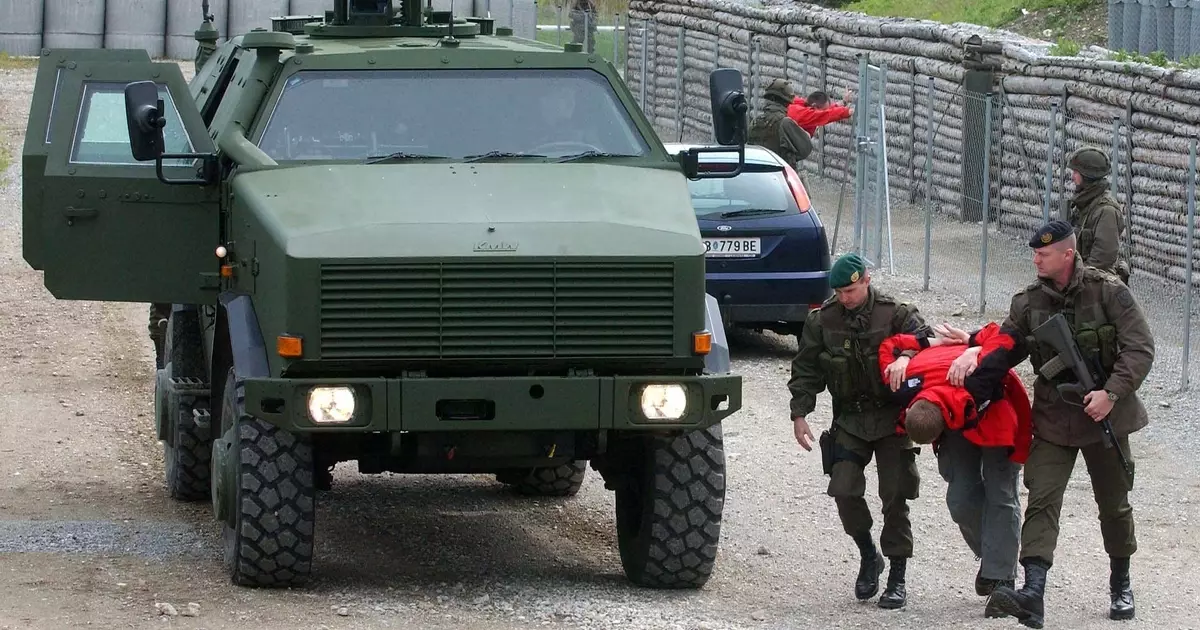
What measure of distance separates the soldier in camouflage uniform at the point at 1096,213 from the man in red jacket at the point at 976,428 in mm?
3446

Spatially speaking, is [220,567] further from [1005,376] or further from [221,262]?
[1005,376]

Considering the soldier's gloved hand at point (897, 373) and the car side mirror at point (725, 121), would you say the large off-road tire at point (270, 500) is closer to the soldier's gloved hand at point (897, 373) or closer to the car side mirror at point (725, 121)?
the car side mirror at point (725, 121)

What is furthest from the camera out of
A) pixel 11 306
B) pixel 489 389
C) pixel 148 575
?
pixel 11 306

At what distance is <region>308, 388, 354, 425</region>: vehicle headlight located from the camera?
699 centimetres

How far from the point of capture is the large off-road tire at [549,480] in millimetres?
9523

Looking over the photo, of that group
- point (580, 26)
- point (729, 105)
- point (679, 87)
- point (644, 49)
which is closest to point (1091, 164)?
point (729, 105)

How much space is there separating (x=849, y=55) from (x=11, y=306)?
39.7 ft

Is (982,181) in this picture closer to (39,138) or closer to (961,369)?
(39,138)

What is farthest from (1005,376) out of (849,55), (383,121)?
(849,55)

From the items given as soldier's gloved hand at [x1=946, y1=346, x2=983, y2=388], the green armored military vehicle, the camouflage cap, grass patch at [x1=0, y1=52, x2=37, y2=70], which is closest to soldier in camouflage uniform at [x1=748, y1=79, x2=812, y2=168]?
the camouflage cap

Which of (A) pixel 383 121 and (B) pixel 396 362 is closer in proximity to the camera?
(B) pixel 396 362

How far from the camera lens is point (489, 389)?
277 inches

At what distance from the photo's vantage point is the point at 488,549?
854 cm

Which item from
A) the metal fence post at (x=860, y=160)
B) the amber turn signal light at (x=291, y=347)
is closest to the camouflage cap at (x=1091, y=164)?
the amber turn signal light at (x=291, y=347)
